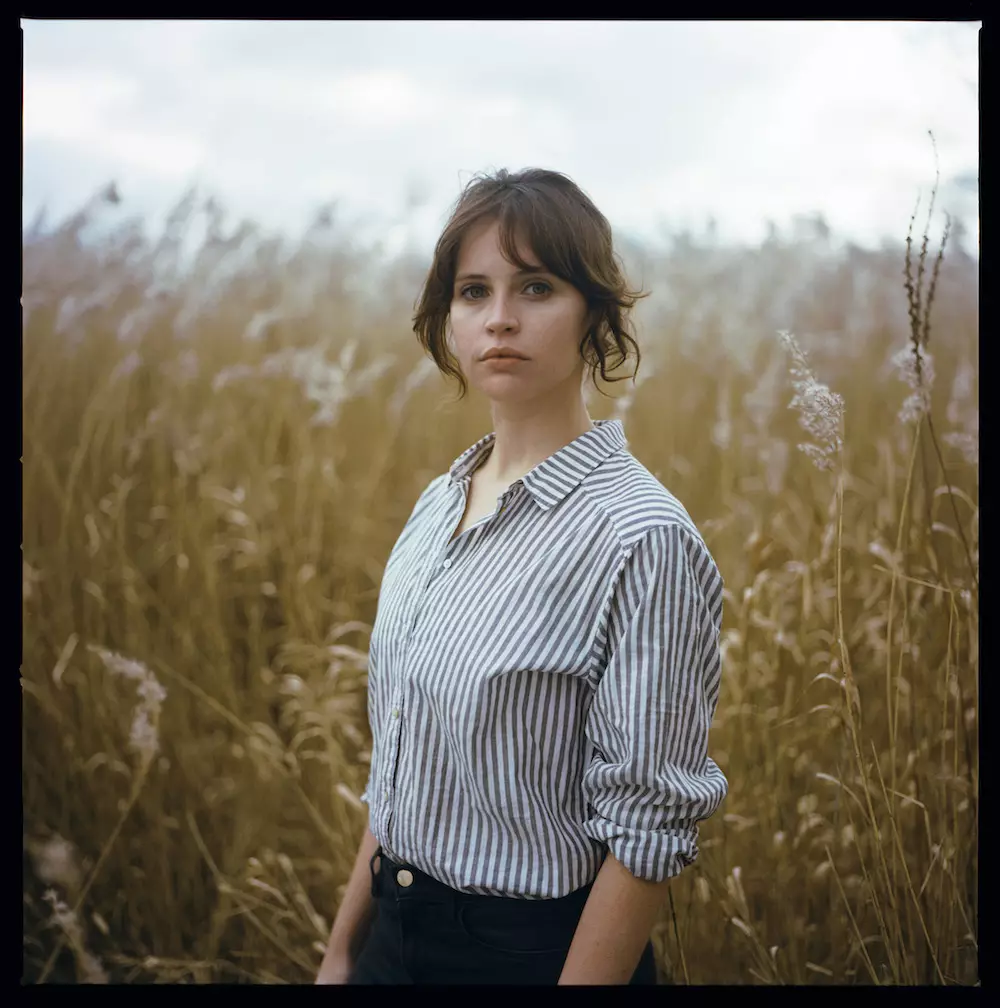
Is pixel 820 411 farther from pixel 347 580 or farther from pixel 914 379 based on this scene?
pixel 347 580

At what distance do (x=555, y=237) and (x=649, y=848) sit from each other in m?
0.57

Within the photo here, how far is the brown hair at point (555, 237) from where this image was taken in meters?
0.91

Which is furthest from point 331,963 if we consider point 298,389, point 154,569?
point 298,389

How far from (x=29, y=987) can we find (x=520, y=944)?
94 centimetres

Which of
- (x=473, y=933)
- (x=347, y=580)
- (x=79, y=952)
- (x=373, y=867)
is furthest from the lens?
(x=347, y=580)

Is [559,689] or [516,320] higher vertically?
[516,320]

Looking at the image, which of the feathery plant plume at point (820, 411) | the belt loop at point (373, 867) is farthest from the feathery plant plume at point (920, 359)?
the belt loop at point (373, 867)

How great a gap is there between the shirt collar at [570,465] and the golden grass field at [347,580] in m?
0.38

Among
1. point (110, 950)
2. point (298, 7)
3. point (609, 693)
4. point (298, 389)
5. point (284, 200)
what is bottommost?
point (110, 950)

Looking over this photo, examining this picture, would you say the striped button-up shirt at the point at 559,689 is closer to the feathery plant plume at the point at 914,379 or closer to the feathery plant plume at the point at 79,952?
the feathery plant plume at the point at 914,379

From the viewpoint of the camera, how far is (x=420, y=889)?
0.93m

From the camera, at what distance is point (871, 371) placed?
5.79 feet

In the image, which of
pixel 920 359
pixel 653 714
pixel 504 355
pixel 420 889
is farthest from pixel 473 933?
pixel 920 359

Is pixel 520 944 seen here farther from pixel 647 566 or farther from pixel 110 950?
pixel 110 950
